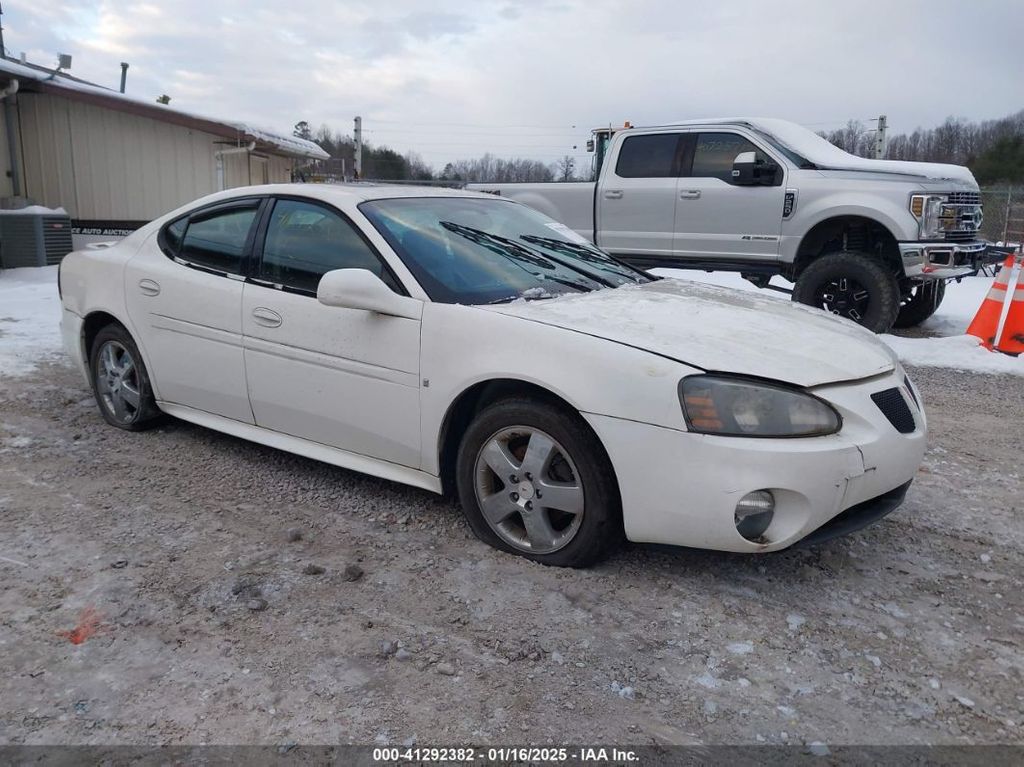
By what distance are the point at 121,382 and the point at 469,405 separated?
8.32 feet

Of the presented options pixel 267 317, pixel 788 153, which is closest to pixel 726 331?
pixel 267 317

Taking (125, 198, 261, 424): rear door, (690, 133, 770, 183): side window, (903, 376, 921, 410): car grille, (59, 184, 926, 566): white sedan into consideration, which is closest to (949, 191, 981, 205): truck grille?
(690, 133, 770, 183): side window

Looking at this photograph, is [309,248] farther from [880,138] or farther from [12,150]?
[880,138]

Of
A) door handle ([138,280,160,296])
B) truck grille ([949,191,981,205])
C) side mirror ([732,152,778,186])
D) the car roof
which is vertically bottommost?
door handle ([138,280,160,296])

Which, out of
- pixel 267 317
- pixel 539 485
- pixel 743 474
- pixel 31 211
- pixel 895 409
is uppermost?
pixel 31 211

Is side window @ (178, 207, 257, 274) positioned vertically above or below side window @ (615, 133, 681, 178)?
below

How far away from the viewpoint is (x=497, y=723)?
232cm

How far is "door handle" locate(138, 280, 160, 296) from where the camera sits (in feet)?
14.6

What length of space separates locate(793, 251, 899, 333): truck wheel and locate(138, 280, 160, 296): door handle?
19.7 ft

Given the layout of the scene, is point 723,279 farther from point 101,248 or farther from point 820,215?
point 101,248

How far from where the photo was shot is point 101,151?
15102 mm

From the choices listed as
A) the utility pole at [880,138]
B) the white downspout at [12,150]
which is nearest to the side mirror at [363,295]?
the white downspout at [12,150]

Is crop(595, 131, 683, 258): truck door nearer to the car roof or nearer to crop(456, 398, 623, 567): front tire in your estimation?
the car roof

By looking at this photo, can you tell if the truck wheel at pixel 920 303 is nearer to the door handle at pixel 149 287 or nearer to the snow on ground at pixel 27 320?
the door handle at pixel 149 287
